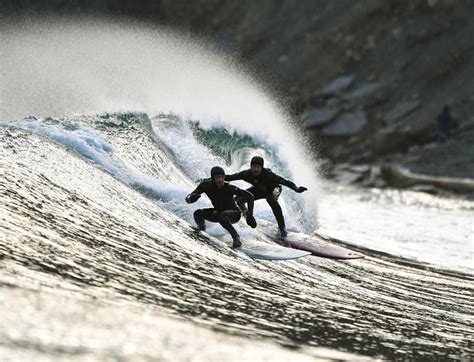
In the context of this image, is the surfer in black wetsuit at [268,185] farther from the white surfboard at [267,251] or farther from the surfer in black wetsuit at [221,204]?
the surfer in black wetsuit at [221,204]

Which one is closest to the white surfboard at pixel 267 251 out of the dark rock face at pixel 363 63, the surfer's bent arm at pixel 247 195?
the surfer's bent arm at pixel 247 195

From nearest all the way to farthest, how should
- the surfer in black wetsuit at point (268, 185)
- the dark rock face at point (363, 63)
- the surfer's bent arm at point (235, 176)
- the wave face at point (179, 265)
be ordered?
the wave face at point (179, 265) → the surfer's bent arm at point (235, 176) → the surfer in black wetsuit at point (268, 185) → the dark rock face at point (363, 63)

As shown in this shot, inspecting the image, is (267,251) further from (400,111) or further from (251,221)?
(400,111)

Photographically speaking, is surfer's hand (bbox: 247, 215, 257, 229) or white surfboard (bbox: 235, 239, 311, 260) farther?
surfer's hand (bbox: 247, 215, 257, 229)

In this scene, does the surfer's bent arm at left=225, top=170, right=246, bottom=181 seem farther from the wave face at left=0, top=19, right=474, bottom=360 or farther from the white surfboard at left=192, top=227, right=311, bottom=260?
the white surfboard at left=192, top=227, right=311, bottom=260

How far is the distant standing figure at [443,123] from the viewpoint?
3959 centimetres

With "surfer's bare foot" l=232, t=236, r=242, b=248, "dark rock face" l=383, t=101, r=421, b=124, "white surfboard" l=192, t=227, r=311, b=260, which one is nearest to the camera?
"white surfboard" l=192, t=227, r=311, b=260

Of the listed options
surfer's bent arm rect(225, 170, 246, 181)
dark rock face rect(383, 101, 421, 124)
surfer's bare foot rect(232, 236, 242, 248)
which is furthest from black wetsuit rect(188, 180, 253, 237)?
dark rock face rect(383, 101, 421, 124)

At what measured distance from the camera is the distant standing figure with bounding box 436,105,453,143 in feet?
130

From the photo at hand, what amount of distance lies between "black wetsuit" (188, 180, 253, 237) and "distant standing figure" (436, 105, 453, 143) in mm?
29575

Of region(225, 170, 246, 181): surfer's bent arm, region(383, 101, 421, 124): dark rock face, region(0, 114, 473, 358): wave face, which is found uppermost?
region(383, 101, 421, 124): dark rock face

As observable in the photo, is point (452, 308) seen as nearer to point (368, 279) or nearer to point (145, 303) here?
point (368, 279)

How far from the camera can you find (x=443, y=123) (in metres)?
39.7

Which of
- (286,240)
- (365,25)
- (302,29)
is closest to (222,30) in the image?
(302,29)
